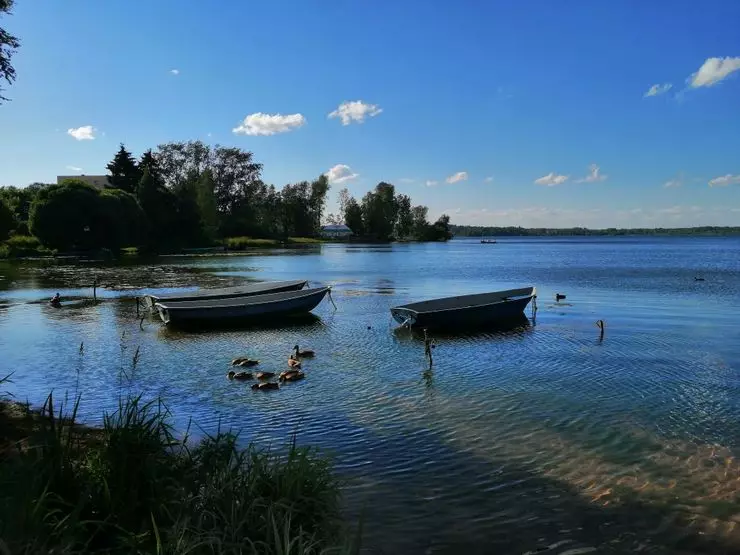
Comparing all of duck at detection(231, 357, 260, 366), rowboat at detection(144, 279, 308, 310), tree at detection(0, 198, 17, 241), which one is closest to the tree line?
tree at detection(0, 198, 17, 241)

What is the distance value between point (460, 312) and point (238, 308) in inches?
369

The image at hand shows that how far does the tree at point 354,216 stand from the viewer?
185 m

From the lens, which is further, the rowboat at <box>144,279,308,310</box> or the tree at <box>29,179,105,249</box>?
the tree at <box>29,179,105,249</box>

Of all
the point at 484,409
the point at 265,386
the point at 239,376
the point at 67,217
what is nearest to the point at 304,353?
the point at 239,376

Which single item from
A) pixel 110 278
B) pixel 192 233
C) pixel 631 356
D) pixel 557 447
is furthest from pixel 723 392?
pixel 192 233

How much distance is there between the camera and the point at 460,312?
23.1m

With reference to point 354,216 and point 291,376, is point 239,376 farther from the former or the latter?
point 354,216

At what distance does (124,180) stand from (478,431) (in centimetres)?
10442

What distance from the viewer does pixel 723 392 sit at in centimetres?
1370

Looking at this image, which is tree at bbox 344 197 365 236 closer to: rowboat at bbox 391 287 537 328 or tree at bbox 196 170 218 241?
tree at bbox 196 170 218 241

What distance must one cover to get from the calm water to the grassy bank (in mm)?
1595

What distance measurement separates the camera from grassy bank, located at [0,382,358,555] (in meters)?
4.37

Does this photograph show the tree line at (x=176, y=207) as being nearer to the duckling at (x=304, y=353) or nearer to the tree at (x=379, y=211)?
the tree at (x=379, y=211)

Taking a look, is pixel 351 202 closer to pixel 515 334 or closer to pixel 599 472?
pixel 515 334
